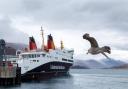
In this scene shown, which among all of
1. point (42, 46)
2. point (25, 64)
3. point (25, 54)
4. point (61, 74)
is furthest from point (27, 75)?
point (61, 74)

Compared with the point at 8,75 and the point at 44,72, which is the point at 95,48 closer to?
the point at 8,75

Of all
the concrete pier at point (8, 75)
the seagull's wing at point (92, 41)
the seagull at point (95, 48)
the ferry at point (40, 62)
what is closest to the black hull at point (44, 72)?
the ferry at point (40, 62)

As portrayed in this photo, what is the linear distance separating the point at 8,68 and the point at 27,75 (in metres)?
26.7

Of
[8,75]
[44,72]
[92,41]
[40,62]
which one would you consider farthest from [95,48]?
[44,72]

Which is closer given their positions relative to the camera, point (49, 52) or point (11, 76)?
point (11, 76)

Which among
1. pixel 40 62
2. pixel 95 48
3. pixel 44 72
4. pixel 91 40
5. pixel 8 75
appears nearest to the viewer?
pixel 91 40

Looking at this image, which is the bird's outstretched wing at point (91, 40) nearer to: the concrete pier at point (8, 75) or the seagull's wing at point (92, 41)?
the seagull's wing at point (92, 41)

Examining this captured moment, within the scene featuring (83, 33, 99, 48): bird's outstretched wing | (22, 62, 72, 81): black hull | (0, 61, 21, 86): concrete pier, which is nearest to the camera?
(83, 33, 99, 48): bird's outstretched wing

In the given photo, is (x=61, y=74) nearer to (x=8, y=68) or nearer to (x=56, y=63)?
(x=56, y=63)

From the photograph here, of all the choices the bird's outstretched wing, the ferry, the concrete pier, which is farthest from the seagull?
the ferry

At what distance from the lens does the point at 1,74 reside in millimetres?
93312

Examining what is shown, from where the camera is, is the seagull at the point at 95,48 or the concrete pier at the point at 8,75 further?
the concrete pier at the point at 8,75

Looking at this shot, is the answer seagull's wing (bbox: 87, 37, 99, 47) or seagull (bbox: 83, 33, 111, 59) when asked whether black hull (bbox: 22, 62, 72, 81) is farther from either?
seagull's wing (bbox: 87, 37, 99, 47)

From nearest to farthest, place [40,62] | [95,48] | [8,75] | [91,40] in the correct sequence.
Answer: [91,40]
[95,48]
[8,75]
[40,62]
